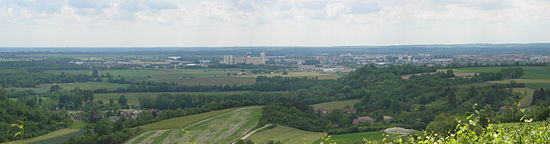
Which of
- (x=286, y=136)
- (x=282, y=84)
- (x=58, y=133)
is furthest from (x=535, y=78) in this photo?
(x=58, y=133)

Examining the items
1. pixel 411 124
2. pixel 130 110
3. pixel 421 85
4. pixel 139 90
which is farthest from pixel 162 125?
pixel 139 90

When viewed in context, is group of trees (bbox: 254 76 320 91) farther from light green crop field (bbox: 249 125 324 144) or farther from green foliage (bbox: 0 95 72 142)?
light green crop field (bbox: 249 125 324 144)

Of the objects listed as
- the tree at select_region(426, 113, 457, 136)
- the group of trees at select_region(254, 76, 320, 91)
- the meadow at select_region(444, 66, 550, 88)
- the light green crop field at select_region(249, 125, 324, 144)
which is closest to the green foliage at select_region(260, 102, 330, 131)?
the light green crop field at select_region(249, 125, 324, 144)

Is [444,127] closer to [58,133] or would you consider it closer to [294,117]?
[294,117]

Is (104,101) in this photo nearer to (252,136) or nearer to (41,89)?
(41,89)

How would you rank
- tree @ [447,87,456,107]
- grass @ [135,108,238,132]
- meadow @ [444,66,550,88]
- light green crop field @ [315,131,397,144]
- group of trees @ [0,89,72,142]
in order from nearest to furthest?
light green crop field @ [315,131,397,144], grass @ [135,108,238,132], group of trees @ [0,89,72,142], tree @ [447,87,456,107], meadow @ [444,66,550,88]
